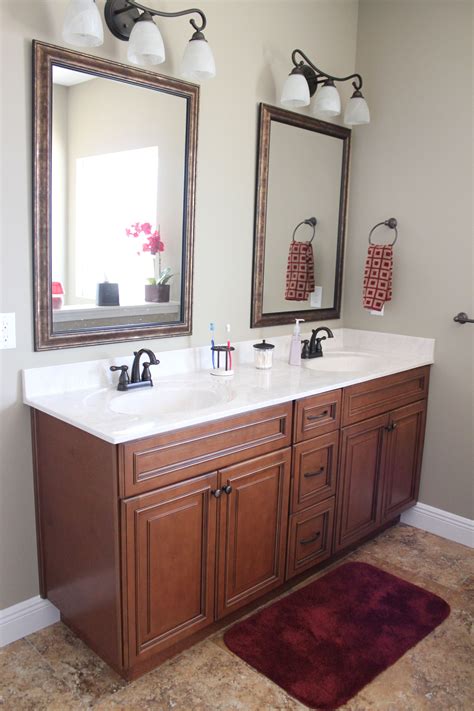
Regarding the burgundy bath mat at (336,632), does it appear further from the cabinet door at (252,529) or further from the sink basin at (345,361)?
the sink basin at (345,361)

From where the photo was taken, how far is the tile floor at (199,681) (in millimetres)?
1824

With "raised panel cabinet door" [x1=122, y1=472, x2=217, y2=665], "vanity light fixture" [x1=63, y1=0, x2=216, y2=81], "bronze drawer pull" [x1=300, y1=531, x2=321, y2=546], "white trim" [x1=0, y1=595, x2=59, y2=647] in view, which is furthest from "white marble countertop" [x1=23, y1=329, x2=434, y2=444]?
"vanity light fixture" [x1=63, y1=0, x2=216, y2=81]

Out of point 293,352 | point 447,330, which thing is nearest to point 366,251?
point 447,330

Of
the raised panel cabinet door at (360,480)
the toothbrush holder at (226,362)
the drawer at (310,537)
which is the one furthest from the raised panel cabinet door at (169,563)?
the raised panel cabinet door at (360,480)

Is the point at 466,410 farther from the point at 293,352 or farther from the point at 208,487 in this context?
the point at 208,487

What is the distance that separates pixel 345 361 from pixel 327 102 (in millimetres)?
1206

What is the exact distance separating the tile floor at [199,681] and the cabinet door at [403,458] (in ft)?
2.33

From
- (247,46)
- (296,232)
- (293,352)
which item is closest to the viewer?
(247,46)

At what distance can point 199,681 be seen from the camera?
1911 millimetres

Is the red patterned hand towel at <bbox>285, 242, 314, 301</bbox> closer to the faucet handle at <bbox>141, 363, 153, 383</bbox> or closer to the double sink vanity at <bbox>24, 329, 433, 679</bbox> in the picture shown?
the double sink vanity at <bbox>24, 329, 433, 679</bbox>

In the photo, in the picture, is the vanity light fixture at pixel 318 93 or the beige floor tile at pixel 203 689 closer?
the beige floor tile at pixel 203 689

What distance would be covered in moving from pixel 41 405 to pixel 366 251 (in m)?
1.91

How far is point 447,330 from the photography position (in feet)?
9.41

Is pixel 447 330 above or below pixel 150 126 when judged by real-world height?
below
